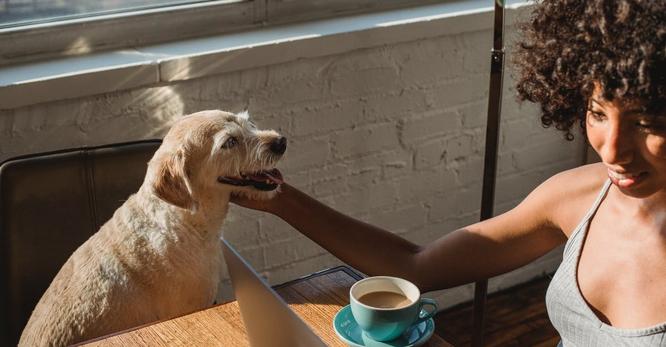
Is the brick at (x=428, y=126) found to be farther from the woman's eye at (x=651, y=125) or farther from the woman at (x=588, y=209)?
the woman's eye at (x=651, y=125)

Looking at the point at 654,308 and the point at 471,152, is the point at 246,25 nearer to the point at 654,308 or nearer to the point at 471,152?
the point at 471,152

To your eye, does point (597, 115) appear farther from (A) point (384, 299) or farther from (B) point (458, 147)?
(B) point (458, 147)

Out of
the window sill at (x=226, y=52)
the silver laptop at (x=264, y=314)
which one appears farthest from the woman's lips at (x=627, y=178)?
the window sill at (x=226, y=52)

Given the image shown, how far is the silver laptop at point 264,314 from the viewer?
0.87m

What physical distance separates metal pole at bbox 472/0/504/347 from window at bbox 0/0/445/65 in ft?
2.06

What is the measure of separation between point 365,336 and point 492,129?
876 mm

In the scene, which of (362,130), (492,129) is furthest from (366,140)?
(492,129)

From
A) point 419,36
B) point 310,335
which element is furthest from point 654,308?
point 419,36

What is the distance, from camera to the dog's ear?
1.44 meters

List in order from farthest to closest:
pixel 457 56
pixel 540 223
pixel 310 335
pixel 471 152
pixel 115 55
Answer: pixel 471 152
pixel 457 56
pixel 115 55
pixel 540 223
pixel 310 335

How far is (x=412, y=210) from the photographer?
8.07 ft

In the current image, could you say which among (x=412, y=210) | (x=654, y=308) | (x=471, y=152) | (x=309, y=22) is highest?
(x=309, y=22)

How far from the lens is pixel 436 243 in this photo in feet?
4.70

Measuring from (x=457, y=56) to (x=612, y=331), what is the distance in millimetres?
1304
